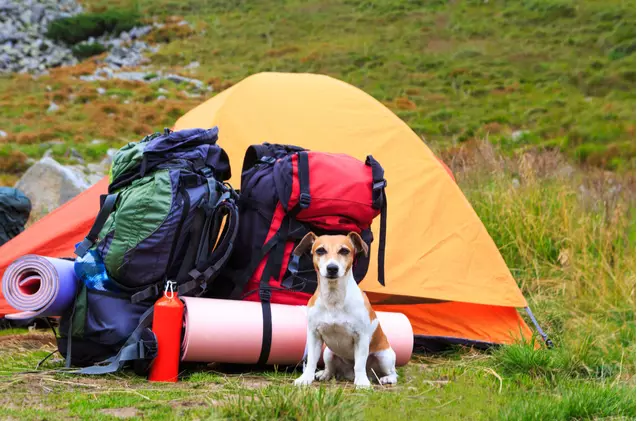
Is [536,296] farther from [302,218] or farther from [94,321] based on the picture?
[94,321]

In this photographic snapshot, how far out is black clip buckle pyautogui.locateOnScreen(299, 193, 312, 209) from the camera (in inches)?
188

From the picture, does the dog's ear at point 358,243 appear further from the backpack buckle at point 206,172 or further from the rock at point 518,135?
the rock at point 518,135

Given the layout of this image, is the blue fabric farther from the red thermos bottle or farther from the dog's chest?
the dog's chest

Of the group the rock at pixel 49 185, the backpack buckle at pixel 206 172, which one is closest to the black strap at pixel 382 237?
the backpack buckle at pixel 206 172

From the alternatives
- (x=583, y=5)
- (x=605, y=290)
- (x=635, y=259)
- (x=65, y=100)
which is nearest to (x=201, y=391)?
(x=605, y=290)

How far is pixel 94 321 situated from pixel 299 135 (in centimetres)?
260

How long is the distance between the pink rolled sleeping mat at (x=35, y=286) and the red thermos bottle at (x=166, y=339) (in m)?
0.61

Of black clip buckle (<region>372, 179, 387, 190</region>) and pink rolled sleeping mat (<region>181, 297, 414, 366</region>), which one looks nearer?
pink rolled sleeping mat (<region>181, 297, 414, 366</region>)

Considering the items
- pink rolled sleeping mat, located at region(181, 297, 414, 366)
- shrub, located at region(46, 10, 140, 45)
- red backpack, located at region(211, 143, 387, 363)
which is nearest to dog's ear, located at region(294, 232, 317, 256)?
red backpack, located at region(211, 143, 387, 363)

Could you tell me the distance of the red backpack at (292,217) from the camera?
4.84 m

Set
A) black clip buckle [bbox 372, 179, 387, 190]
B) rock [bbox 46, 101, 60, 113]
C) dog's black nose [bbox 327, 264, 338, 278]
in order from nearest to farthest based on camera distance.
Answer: dog's black nose [bbox 327, 264, 338, 278], black clip buckle [bbox 372, 179, 387, 190], rock [bbox 46, 101, 60, 113]

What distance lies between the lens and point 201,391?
393 cm

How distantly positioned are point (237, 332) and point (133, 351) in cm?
64

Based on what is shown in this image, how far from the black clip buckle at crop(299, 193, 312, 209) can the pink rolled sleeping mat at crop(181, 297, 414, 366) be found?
686mm
